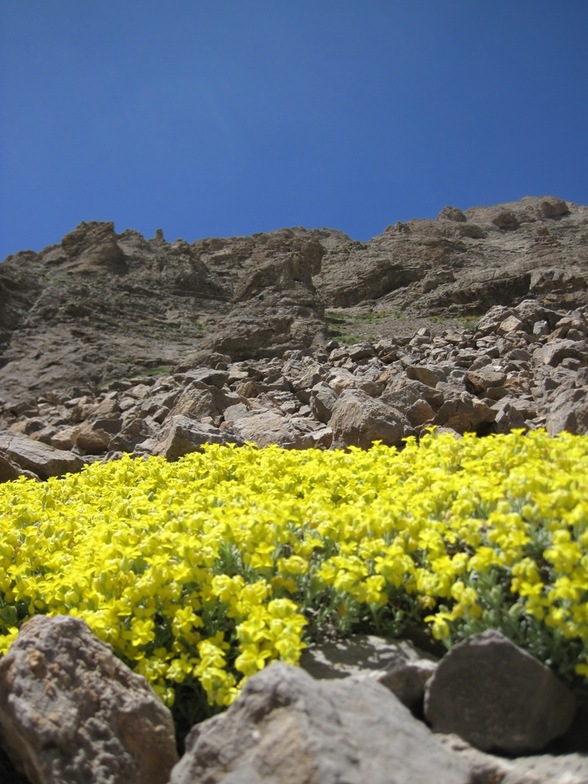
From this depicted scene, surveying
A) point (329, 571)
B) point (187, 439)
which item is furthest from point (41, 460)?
point (329, 571)

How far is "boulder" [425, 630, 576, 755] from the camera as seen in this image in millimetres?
2844

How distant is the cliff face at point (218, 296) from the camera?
29.2m

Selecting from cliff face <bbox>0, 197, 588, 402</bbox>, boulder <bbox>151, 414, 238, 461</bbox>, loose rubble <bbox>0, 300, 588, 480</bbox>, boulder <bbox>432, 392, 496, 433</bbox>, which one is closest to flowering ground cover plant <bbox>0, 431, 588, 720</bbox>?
loose rubble <bbox>0, 300, 588, 480</bbox>

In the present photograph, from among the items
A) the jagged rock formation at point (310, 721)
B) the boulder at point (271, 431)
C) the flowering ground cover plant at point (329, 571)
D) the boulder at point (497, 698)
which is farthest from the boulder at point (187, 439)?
the boulder at point (497, 698)

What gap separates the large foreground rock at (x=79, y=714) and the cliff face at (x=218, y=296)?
19.5 metres

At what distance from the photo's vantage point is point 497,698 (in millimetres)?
2908

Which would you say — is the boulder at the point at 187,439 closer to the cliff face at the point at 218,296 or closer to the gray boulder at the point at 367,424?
the gray boulder at the point at 367,424

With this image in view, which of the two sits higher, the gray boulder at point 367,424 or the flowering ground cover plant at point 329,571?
the gray boulder at point 367,424

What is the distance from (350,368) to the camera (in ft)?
51.6

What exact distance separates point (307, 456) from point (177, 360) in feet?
87.6

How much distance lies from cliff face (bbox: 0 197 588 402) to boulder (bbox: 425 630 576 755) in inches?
793

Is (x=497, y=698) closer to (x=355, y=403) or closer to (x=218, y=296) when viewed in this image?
(x=355, y=403)

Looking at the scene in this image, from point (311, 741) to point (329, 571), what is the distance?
1.25m

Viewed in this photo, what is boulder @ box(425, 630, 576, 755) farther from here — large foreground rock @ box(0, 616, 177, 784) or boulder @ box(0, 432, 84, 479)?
boulder @ box(0, 432, 84, 479)
